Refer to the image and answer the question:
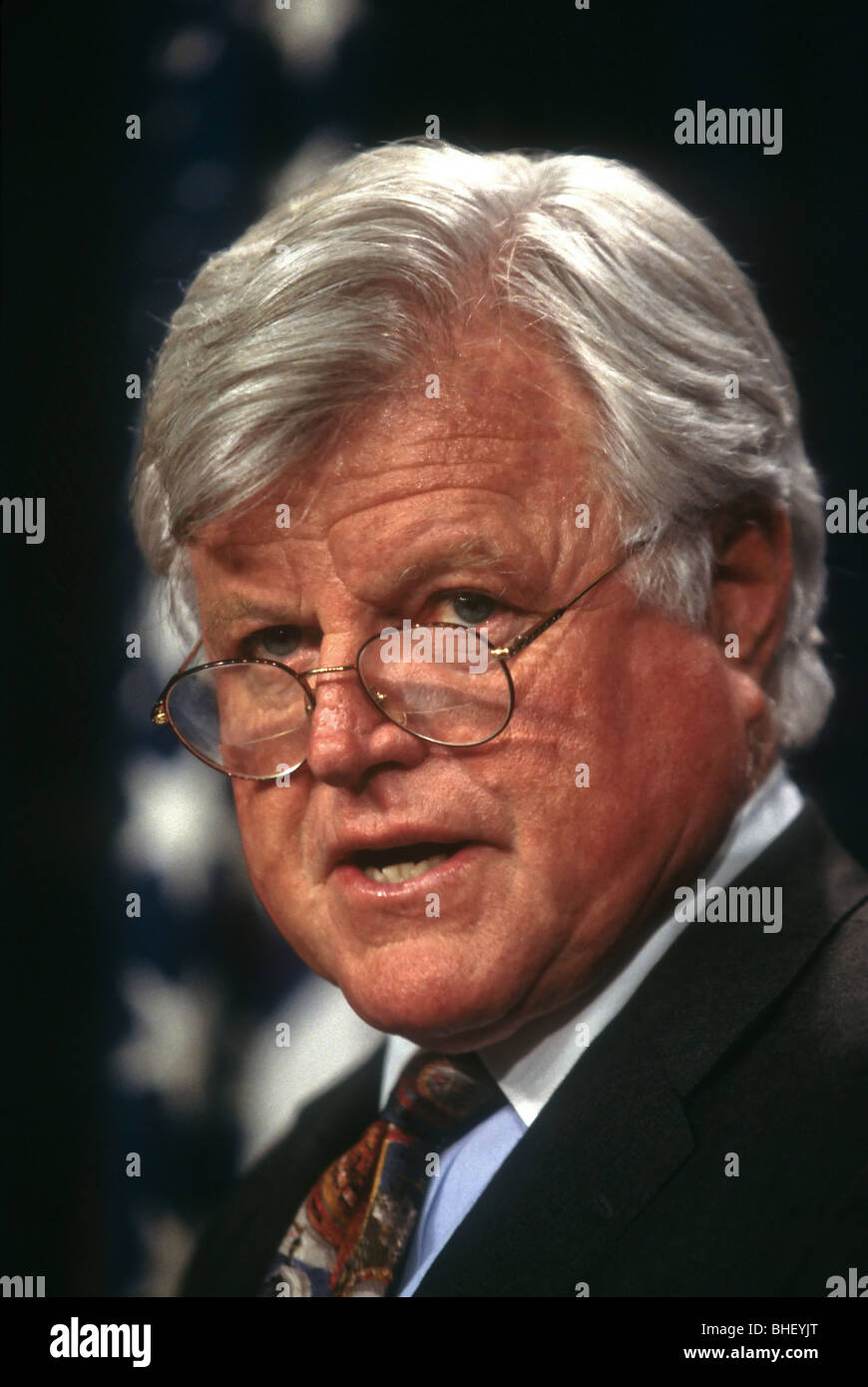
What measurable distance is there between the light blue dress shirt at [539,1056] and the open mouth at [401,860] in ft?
0.78

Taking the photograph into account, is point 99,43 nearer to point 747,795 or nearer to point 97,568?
point 97,568

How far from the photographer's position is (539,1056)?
161 centimetres

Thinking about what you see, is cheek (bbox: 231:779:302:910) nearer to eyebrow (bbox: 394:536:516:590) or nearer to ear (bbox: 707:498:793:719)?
eyebrow (bbox: 394:536:516:590)

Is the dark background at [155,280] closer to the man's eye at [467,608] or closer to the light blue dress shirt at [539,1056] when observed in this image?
the light blue dress shirt at [539,1056]

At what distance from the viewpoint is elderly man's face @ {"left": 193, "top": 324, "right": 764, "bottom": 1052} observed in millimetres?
1492

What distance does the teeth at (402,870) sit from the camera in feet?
5.02

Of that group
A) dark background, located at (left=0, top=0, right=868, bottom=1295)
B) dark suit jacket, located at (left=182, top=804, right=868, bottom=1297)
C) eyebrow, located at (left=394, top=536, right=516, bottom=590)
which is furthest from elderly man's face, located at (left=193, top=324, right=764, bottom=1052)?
dark background, located at (left=0, top=0, right=868, bottom=1295)

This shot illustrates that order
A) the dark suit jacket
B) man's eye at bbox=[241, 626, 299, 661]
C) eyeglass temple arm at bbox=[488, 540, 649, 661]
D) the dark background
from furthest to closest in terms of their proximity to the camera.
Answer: the dark background
man's eye at bbox=[241, 626, 299, 661]
eyeglass temple arm at bbox=[488, 540, 649, 661]
the dark suit jacket

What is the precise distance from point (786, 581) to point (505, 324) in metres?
0.43

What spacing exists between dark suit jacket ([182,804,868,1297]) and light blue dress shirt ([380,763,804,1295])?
0.12 feet

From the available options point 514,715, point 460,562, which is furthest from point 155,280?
point 514,715

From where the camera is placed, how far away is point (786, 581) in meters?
1.62

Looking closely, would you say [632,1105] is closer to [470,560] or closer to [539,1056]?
[539,1056]

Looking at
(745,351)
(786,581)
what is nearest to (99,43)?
(745,351)
